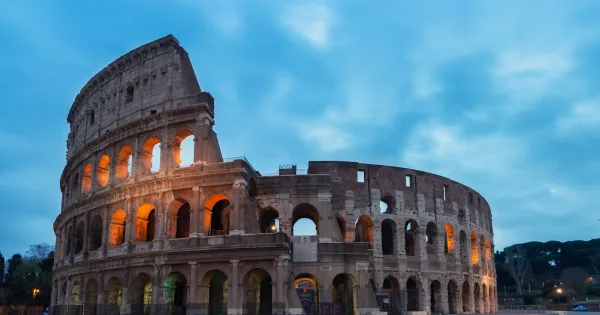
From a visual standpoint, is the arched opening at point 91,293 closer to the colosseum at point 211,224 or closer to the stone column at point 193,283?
the colosseum at point 211,224

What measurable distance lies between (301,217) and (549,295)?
1648 inches

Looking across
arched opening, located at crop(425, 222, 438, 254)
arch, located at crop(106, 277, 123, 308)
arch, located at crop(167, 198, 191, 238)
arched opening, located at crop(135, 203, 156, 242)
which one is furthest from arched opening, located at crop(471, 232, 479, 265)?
arch, located at crop(106, 277, 123, 308)

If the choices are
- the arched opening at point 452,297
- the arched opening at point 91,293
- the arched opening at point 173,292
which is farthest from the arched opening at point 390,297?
the arched opening at point 91,293

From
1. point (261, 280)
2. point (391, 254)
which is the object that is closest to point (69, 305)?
point (261, 280)

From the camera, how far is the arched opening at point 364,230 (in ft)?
108

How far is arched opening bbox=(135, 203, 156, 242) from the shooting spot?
93.9ft

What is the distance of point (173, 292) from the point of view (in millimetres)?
27406

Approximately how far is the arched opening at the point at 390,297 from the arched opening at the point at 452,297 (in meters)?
5.26

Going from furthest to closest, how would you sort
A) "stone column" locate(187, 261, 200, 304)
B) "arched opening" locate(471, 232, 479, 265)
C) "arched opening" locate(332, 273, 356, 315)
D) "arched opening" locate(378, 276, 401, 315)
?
"arched opening" locate(471, 232, 479, 265) < "arched opening" locate(378, 276, 401, 315) < "arched opening" locate(332, 273, 356, 315) < "stone column" locate(187, 261, 200, 304)

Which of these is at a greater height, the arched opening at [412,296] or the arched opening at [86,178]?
the arched opening at [86,178]

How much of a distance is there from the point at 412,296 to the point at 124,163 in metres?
19.9

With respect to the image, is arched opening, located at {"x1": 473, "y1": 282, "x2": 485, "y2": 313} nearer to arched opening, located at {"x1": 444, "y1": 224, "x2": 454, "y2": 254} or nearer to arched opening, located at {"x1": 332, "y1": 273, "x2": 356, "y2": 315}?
arched opening, located at {"x1": 444, "y1": 224, "x2": 454, "y2": 254}

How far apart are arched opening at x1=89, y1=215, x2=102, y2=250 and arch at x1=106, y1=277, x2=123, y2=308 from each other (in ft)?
11.9

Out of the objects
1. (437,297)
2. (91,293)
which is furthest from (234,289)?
(437,297)
